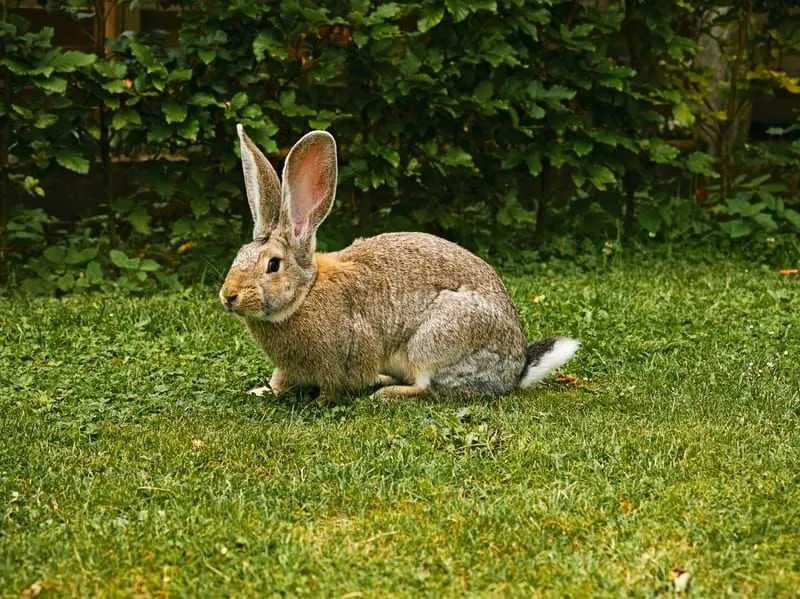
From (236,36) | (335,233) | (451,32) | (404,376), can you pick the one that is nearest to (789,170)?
(451,32)

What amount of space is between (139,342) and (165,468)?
2051mm

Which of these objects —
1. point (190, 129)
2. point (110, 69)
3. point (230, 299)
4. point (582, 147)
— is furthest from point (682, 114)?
point (230, 299)

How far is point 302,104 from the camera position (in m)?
7.75

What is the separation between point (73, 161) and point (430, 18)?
2.38 meters

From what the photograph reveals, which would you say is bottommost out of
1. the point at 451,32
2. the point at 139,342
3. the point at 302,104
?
the point at 139,342

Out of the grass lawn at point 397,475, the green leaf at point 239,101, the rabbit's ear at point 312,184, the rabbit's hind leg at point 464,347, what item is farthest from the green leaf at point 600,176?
the rabbit's ear at point 312,184

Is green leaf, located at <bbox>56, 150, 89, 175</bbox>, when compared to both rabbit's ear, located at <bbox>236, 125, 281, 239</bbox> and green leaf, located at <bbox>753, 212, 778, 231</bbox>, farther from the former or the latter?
green leaf, located at <bbox>753, 212, 778, 231</bbox>

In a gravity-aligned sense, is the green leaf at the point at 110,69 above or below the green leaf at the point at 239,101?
above

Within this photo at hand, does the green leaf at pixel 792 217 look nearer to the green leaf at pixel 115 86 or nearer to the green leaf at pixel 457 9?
the green leaf at pixel 457 9

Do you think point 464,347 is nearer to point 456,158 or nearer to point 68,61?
point 456,158

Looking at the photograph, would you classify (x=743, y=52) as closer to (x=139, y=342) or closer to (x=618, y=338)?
(x=618, y=338)

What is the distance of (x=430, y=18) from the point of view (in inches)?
296

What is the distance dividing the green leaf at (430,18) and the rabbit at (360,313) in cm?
275

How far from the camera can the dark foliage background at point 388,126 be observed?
729 cm
